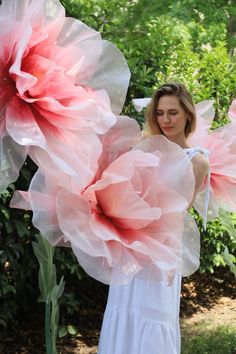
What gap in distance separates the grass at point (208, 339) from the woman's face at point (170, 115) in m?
2.33

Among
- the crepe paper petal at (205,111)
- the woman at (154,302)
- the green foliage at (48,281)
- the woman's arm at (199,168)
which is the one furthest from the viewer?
the crepe paper petal at (205,111)

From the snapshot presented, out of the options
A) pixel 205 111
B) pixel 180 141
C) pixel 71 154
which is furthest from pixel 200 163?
pixel 71 154

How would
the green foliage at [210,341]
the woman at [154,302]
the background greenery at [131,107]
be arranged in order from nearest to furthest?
the woman at [154,302] → the background greenery at [131,107] → the green foliage at [210,341]

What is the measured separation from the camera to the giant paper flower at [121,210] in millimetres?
1690

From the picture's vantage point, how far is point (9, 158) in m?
1.65

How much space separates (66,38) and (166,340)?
158 cm

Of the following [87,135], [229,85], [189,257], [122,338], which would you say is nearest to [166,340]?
[122,338]

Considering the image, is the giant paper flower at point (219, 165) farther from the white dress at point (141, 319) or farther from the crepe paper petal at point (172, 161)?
the crepe paper petal at point (172, 161)

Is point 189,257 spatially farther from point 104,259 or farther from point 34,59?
point 34,59

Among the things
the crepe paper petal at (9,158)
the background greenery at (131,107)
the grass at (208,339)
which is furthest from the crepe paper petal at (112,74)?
the grass at (208,339)

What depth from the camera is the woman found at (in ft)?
8.77

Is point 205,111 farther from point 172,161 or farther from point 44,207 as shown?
point 44,207

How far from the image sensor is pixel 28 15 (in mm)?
1604

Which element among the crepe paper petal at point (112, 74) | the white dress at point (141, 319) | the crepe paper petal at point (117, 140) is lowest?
the white dress at point (141, 319)
